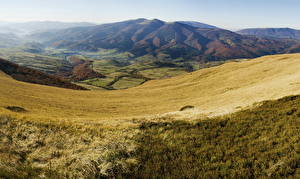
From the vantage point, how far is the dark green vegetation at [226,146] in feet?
35.6

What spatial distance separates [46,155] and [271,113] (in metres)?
20.0

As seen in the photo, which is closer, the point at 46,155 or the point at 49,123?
the point at 46,155

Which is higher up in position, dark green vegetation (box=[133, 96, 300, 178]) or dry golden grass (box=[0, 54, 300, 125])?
dark green vegetation (box=[133, 96, 300, 178])

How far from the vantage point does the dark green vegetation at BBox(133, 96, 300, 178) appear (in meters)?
10.9

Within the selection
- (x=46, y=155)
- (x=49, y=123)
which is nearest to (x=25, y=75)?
(x=49, y=123)

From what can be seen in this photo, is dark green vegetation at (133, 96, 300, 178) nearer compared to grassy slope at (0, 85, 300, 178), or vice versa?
dark green vegetation at (133, 96, 300, 178)

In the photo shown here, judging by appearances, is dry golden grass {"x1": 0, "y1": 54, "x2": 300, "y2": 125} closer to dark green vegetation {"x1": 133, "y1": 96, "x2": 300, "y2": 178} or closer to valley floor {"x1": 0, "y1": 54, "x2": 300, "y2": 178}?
valley floor {"x1": 0, "y1": 54, "x2": 300, "y2": 178}

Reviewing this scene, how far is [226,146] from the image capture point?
44.1 feet

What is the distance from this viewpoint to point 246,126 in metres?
16.2

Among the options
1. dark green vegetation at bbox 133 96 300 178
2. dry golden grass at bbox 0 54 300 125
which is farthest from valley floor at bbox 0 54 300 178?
dry golden grass at bbox 0 54 300 125

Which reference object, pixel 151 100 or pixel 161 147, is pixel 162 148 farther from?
pixel 151 100

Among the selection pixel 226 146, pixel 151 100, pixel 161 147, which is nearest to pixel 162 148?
pixel 161 147

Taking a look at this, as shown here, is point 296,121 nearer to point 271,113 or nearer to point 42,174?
point 271,113

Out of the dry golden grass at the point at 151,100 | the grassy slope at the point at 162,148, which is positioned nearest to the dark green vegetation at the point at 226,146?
the grassy slope at the point at 162,148
